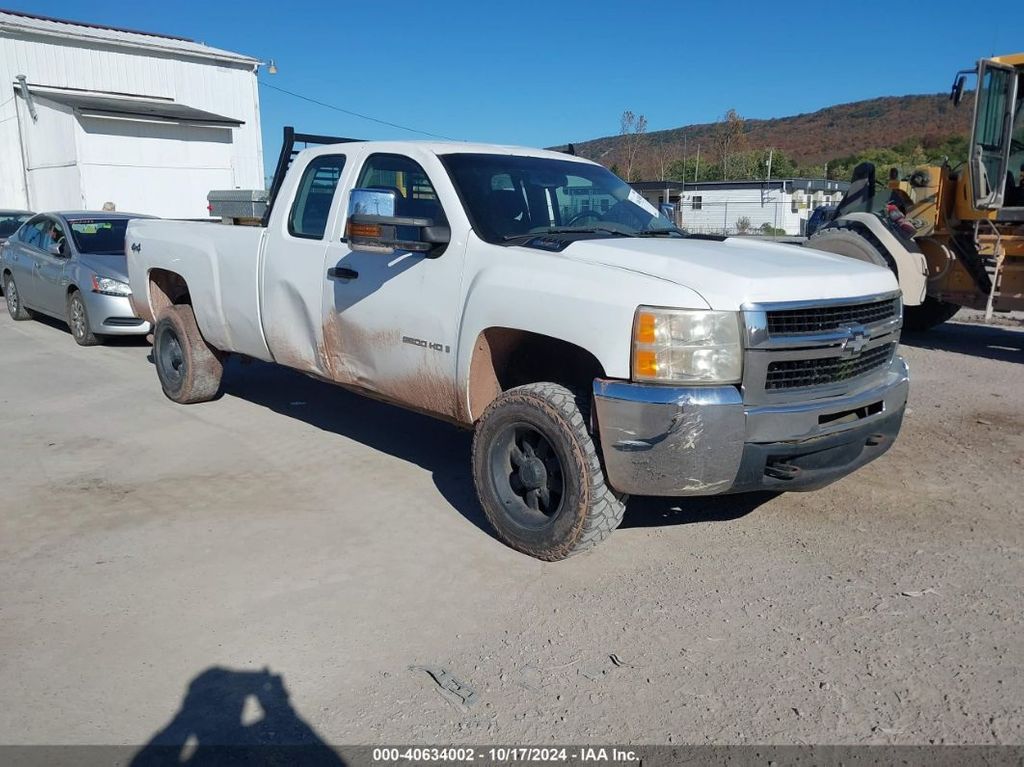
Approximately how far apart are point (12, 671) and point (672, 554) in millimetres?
3003

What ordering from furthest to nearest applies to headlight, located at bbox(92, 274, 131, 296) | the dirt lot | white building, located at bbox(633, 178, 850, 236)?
white building, located at bbox(633, 178, 850, 236) < headlight, located at bbox(92, 274, 131, 296) < the dirt lot

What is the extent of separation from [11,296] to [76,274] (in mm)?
3176

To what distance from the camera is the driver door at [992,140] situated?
30.2 ft

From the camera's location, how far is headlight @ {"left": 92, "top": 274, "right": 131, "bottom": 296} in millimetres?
10070

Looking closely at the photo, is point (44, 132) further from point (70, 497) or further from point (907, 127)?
point (907, 127)

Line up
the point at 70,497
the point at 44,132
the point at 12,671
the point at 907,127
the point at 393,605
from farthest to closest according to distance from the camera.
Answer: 1. the point at 907,127
2. the point at 44,132
3. the point at 70,497
4. the point at 393,605
5. the point at 12,671

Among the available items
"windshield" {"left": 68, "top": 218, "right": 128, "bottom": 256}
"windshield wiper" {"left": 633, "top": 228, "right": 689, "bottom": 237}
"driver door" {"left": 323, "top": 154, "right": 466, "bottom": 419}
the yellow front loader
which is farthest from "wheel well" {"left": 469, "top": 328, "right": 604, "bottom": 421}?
"windshield" {"left": 68, "top": 218, "right": 128, "bottom": 256}

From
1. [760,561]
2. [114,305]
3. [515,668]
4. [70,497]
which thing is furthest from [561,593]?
[114,305]

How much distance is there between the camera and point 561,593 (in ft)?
13.0

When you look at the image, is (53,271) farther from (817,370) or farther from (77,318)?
(817,370)

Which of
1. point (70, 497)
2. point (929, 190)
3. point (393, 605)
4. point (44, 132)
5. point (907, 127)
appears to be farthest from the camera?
point (907, 127)

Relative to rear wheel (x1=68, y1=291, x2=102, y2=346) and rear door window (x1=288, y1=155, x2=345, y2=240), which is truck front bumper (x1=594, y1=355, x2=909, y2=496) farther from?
rear wheel (x1=68, y1=291, x2=102, y2=346)

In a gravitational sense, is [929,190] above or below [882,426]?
above

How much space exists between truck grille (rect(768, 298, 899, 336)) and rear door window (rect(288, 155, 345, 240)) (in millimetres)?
2984
